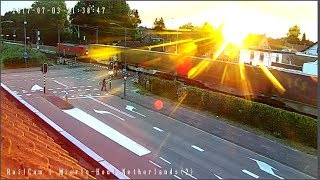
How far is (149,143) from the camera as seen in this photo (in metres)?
17.5

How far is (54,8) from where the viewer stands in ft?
37.1

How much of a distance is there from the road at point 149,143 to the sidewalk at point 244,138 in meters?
0.53

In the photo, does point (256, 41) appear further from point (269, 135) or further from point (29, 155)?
point (29, 155)

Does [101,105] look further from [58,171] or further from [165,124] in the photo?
[58,171]

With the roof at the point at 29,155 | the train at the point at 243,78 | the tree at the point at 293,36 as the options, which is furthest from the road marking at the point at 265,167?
the tree at the point at 293,36

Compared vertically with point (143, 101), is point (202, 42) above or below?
above

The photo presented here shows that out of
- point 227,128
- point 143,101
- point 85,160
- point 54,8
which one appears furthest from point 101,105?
point 85,160

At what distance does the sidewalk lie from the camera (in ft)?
52.4

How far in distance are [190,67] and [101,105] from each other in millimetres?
8236

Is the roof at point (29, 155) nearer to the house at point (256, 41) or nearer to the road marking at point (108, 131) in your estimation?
the road marking at point (108, 131)

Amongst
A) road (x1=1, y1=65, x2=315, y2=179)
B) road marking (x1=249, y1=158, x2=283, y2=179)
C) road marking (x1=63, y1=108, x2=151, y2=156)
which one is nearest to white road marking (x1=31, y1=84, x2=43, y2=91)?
road (x1=1, y1=65, x2=315, y2=179)

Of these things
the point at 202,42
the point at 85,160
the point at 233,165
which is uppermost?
the point at 202,42

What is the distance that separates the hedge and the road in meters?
3.58

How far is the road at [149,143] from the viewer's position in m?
14.5
